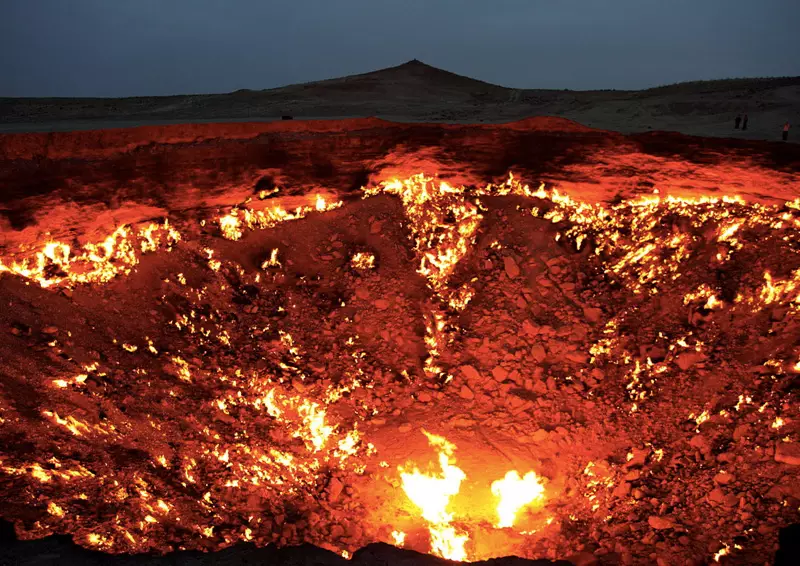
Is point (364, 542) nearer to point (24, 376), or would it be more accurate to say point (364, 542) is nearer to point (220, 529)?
point (220, 529)

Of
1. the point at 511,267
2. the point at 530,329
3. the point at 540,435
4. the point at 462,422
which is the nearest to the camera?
the point at 540,435

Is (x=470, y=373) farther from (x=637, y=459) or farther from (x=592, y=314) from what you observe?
(x=637, y=459)

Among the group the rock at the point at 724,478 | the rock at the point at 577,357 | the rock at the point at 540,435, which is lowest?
the rock at the point at 724,478

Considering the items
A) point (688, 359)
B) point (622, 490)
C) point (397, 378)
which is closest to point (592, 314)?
point (688, 359)

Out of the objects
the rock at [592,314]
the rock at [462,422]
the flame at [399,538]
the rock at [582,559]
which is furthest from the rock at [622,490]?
the flame at [399,538]

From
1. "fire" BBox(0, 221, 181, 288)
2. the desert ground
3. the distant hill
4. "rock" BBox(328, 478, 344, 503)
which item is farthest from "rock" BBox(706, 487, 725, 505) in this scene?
"fire" BBox(0, 221, 181, 288)

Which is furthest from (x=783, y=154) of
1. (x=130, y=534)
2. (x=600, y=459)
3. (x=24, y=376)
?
(x=24, y=376)

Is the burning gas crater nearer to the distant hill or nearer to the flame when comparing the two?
the flame

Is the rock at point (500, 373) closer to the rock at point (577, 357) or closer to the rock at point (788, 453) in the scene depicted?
the rock at point (577, 357)
